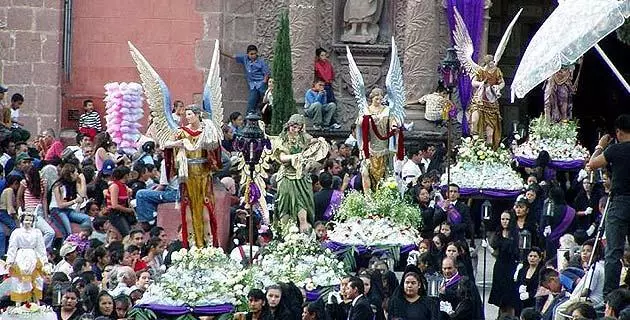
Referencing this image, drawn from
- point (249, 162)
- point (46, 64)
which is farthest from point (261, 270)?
point (46, 64)

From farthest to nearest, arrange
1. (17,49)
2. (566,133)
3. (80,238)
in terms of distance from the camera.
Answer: (17,49)
(566,133)
(80,238)

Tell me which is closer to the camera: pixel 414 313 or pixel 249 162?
pixel 414 313

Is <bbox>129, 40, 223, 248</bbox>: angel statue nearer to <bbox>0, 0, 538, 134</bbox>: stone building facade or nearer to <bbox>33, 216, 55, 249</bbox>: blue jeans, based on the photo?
<bbox>33, 216, 55, 249</bbox>: blue jeans

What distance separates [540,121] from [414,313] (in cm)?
1166

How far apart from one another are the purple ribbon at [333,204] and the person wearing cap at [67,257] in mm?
3714

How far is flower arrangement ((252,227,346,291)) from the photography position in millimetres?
23750

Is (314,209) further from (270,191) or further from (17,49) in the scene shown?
(17,49)

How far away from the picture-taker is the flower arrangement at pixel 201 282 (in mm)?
22531

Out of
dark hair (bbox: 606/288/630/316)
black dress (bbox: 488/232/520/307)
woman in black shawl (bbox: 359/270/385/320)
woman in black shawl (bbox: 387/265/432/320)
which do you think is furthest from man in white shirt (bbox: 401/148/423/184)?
dark hair (bbox: 606/288/630/316)

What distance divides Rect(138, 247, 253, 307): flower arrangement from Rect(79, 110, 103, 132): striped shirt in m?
12.5

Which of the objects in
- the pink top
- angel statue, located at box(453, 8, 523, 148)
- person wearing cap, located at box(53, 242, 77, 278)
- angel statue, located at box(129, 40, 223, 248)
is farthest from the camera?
angel statue, located at box(453, 8, 523, 148)

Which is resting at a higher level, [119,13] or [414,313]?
[119,13]

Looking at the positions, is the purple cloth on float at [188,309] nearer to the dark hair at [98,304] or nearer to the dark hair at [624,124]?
the dark hair at [98,304]

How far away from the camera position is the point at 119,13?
123 feet
